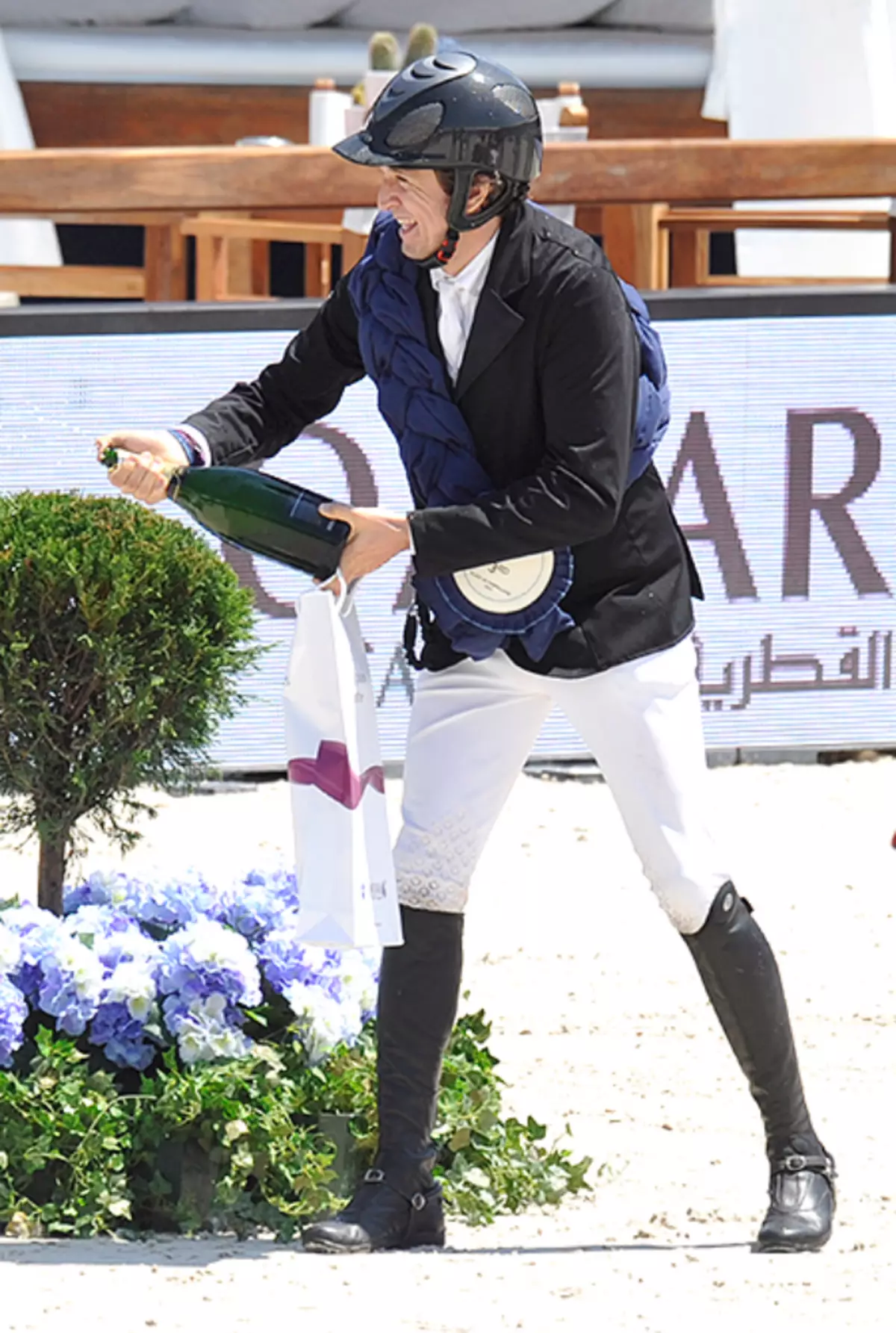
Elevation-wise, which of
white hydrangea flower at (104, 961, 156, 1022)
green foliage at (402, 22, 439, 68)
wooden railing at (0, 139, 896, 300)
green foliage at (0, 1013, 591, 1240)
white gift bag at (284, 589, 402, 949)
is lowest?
green foliage at (0, 1013, 591, 1240)

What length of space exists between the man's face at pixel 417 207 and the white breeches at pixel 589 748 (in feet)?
1.98

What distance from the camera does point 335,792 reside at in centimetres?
335

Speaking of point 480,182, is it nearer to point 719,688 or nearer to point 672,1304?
point 672,1304

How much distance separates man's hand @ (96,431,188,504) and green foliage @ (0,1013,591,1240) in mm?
915

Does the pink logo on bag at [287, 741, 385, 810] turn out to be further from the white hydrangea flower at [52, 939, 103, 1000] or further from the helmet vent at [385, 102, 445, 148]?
the helmet vent at [385, 102, 445, 148]

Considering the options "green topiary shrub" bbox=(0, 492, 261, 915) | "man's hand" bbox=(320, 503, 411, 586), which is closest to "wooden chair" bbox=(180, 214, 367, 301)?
"green topiary shrub" bbox=(0, 492, 261, 915)

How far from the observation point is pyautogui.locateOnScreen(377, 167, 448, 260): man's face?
329 centimetres

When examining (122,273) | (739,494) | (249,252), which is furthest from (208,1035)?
(249,252)

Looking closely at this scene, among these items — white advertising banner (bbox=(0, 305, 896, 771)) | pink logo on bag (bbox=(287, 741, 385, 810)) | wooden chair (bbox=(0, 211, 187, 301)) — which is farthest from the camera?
wooden chair (bbox=(0, 211, 187, 301))

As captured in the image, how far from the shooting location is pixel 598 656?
11.1ft

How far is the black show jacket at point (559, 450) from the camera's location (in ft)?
10.6

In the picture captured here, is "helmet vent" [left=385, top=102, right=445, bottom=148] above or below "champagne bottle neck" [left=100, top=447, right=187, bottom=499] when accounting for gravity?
above

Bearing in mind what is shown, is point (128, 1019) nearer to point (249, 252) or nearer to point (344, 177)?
point (344, 177)

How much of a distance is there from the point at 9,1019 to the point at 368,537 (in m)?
0.98
